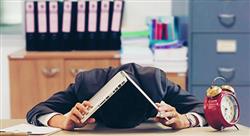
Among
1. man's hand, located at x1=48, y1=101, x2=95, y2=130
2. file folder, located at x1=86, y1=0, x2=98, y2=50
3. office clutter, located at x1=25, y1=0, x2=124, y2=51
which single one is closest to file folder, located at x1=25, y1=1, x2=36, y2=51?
office clutter, located at x1=25, y1=0, x2=124, y2=51

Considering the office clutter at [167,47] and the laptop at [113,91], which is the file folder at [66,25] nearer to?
the office clutter at [167,47]

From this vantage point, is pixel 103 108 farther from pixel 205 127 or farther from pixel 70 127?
pixel 205 127

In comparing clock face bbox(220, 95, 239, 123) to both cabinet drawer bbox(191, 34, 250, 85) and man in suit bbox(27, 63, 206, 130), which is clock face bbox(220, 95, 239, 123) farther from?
cabinet drawer bbox(191, 34, 250, 85)

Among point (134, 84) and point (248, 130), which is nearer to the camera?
point (134, 84)

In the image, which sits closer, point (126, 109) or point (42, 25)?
point (126, 109)

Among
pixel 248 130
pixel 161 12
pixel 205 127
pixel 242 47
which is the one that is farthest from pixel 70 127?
pixel 161 12

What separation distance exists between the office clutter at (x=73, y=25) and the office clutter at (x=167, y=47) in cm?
25

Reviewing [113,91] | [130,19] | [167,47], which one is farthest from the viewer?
[130,19]

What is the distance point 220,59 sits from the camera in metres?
3.15

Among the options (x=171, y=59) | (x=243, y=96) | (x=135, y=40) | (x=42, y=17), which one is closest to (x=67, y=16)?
(x=42, y=17)

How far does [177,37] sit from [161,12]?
1.09ft

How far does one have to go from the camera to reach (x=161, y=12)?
3740 mm

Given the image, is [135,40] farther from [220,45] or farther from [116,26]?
[220,45]

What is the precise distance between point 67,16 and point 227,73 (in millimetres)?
1128
